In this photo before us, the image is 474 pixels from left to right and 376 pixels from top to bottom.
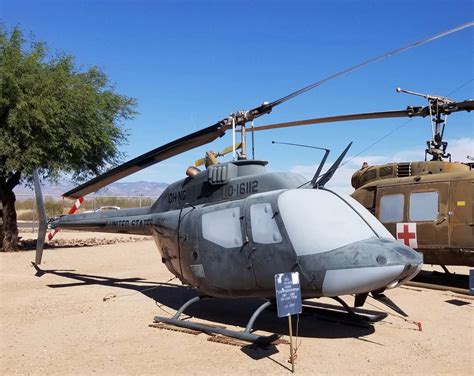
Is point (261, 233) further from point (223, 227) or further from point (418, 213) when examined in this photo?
point (418, 213)

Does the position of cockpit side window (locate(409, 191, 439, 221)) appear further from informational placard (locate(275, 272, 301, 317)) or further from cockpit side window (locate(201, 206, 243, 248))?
informational placard (locate(275, 272, 301, 317))

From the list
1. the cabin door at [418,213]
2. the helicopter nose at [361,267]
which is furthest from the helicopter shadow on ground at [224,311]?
the cabin door at [418,213]

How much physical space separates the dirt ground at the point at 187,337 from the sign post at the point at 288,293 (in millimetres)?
620

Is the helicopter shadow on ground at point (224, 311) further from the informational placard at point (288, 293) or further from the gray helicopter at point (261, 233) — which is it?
the informational placard at point (288, 293)

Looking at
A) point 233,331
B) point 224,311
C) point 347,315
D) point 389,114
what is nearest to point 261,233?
point 233,331

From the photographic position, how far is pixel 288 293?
5469 mm

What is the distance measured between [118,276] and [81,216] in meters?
2.35

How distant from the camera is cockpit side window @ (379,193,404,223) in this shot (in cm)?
1086

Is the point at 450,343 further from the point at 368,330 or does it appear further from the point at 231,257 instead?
the point at 231,257

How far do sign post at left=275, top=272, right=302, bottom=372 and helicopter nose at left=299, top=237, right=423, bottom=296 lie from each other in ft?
1.21

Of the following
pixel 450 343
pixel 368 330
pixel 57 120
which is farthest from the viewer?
pixel 57 120

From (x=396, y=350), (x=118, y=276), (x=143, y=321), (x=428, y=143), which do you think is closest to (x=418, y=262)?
(x=396, y=350)

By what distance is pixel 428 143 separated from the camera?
1138 centimetres

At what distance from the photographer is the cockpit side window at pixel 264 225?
6.22 meters
